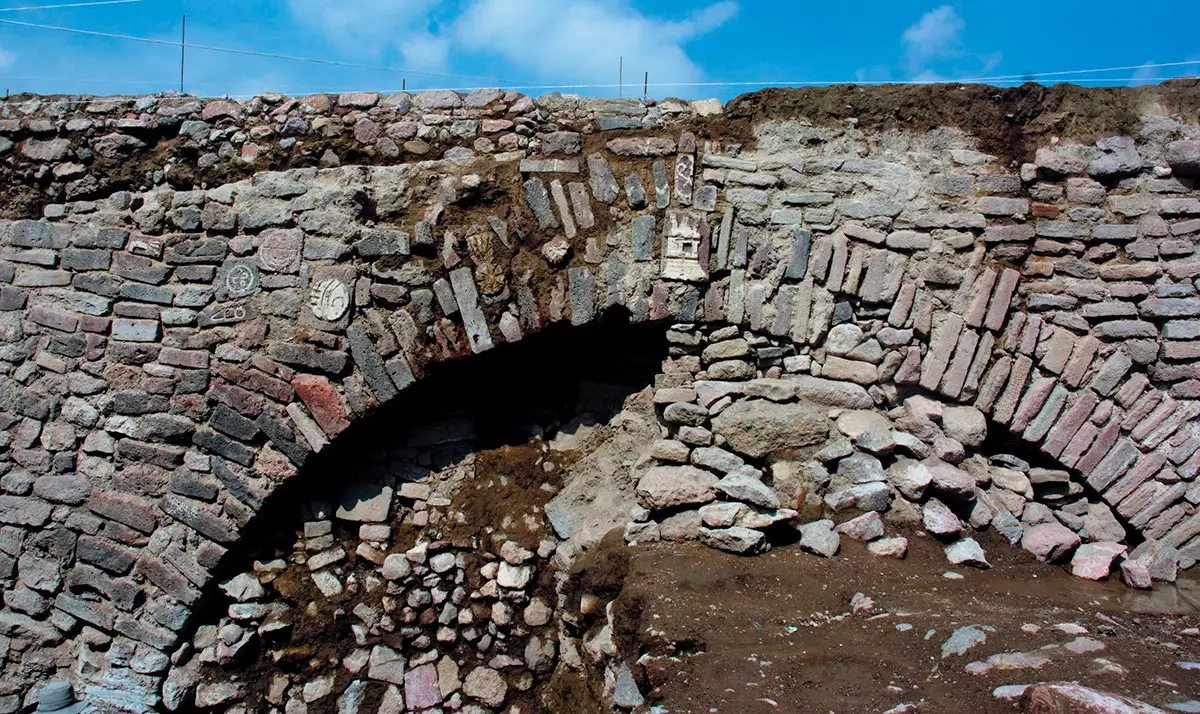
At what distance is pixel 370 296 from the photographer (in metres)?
4.12

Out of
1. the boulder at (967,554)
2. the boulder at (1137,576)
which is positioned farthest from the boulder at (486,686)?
the boulder at (1137,576)

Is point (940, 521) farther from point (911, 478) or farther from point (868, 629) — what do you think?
point (868, 629)

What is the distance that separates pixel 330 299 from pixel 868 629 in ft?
8.91

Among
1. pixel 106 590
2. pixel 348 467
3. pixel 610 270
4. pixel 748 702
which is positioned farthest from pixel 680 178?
pixel 106 590

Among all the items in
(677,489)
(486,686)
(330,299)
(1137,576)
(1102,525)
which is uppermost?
(330,299)

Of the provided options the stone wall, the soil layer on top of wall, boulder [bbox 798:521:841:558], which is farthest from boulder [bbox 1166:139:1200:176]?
boulder [bbox 798:521:841:558]

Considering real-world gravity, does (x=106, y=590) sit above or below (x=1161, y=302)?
below

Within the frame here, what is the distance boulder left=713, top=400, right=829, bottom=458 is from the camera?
13.0ft

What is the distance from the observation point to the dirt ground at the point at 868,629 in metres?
2.61

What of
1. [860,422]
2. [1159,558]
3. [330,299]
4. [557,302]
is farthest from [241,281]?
[1159,558]

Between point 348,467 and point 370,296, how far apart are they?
0.87 metres

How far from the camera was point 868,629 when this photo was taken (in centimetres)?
306

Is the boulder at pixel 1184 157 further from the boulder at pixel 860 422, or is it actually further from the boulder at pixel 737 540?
the boulder at pixel 737 540

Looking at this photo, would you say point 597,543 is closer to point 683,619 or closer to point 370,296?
point 683,619
